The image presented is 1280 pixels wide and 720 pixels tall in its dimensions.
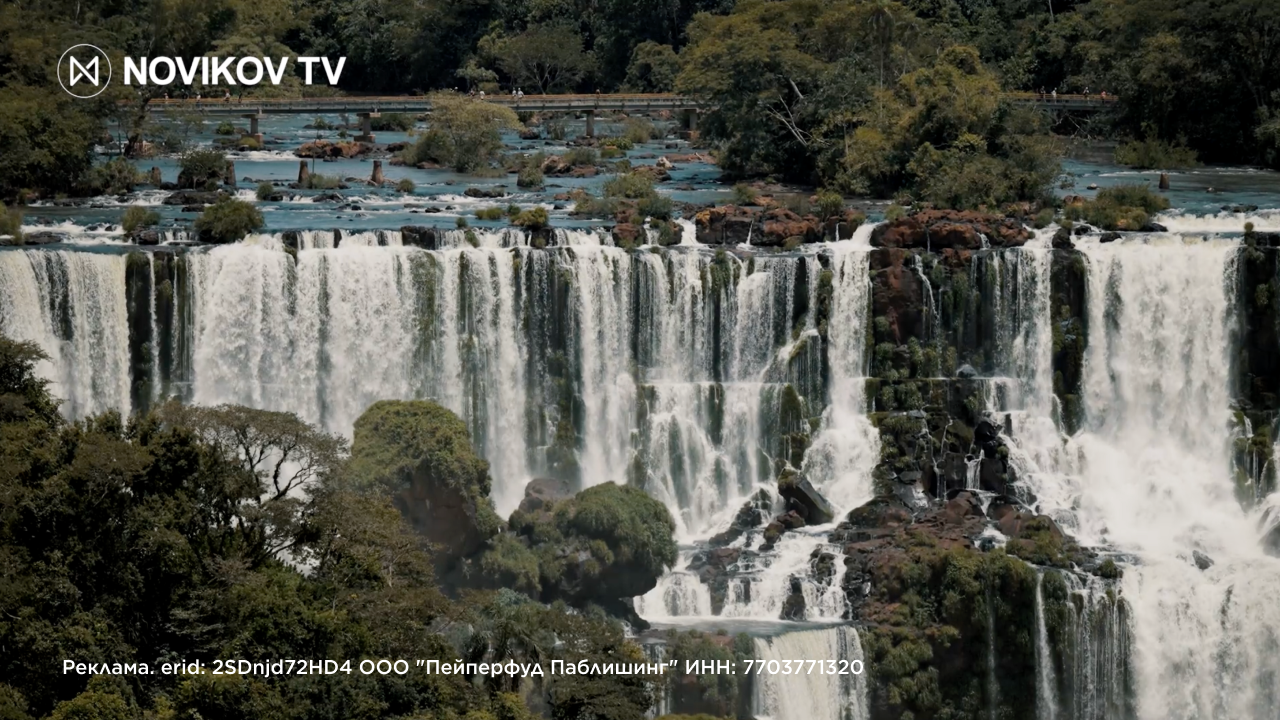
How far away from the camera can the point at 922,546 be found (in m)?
50.2

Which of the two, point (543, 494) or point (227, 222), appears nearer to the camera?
point (543, 494)

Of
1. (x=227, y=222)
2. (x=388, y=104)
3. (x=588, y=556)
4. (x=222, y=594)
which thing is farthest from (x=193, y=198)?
(x=222, y=594)

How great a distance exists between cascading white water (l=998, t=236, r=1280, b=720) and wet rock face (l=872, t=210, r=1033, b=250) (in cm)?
193

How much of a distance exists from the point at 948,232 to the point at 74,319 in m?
20.6

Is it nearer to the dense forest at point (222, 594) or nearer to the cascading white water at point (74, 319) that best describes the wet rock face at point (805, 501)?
the dense forest at point (222, 594)

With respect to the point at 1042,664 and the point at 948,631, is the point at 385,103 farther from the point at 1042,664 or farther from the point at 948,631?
the point at 1042,664

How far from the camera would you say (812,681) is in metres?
47.3

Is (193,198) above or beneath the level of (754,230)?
above

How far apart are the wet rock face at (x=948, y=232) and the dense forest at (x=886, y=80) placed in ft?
19.0

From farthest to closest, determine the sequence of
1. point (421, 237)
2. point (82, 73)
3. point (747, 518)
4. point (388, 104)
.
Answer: point (388, 104) < point (82, 73) < point (421, 237) < point (747, 518)

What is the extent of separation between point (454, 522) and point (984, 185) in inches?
886

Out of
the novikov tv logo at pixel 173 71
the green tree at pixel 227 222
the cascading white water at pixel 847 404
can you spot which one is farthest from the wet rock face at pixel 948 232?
the novikov tv logo at pixel 173 71

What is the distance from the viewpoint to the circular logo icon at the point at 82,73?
236ft

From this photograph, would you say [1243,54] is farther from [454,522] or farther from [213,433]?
[213,433]
